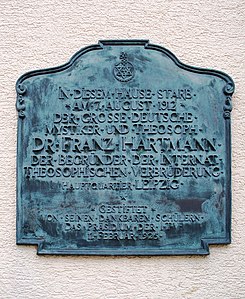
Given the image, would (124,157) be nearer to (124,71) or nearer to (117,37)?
(124,71)

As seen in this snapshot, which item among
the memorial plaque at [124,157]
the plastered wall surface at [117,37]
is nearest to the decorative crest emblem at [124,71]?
the memorial plaque at [124,157]

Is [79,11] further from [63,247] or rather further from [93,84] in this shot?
[63,247]

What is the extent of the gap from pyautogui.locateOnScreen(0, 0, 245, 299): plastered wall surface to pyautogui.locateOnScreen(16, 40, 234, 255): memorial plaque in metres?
0.12

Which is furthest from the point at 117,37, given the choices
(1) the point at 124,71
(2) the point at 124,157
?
(2) the point at 124,157

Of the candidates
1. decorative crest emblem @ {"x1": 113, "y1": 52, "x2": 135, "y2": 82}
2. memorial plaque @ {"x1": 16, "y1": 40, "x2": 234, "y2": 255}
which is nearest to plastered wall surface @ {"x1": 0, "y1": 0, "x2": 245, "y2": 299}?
memorial plaque @ {"x1": 16, "y1": 40, "x2": 234, "y2": 255}

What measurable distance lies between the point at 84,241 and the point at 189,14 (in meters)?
1.99

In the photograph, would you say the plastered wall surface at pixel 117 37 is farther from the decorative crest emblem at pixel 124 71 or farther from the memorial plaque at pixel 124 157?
the decorative crest emblem at pixel 124 71

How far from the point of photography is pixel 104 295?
12.6 ft

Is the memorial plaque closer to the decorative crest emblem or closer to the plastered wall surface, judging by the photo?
the decorative crest emblem

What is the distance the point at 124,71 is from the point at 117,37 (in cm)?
30

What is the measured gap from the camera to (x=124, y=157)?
12.6ft

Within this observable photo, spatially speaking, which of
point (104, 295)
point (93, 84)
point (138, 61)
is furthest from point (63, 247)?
point (138, 61)

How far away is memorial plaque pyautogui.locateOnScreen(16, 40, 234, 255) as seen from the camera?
3814mm

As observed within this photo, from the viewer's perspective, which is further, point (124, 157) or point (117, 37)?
point (117, 37)
